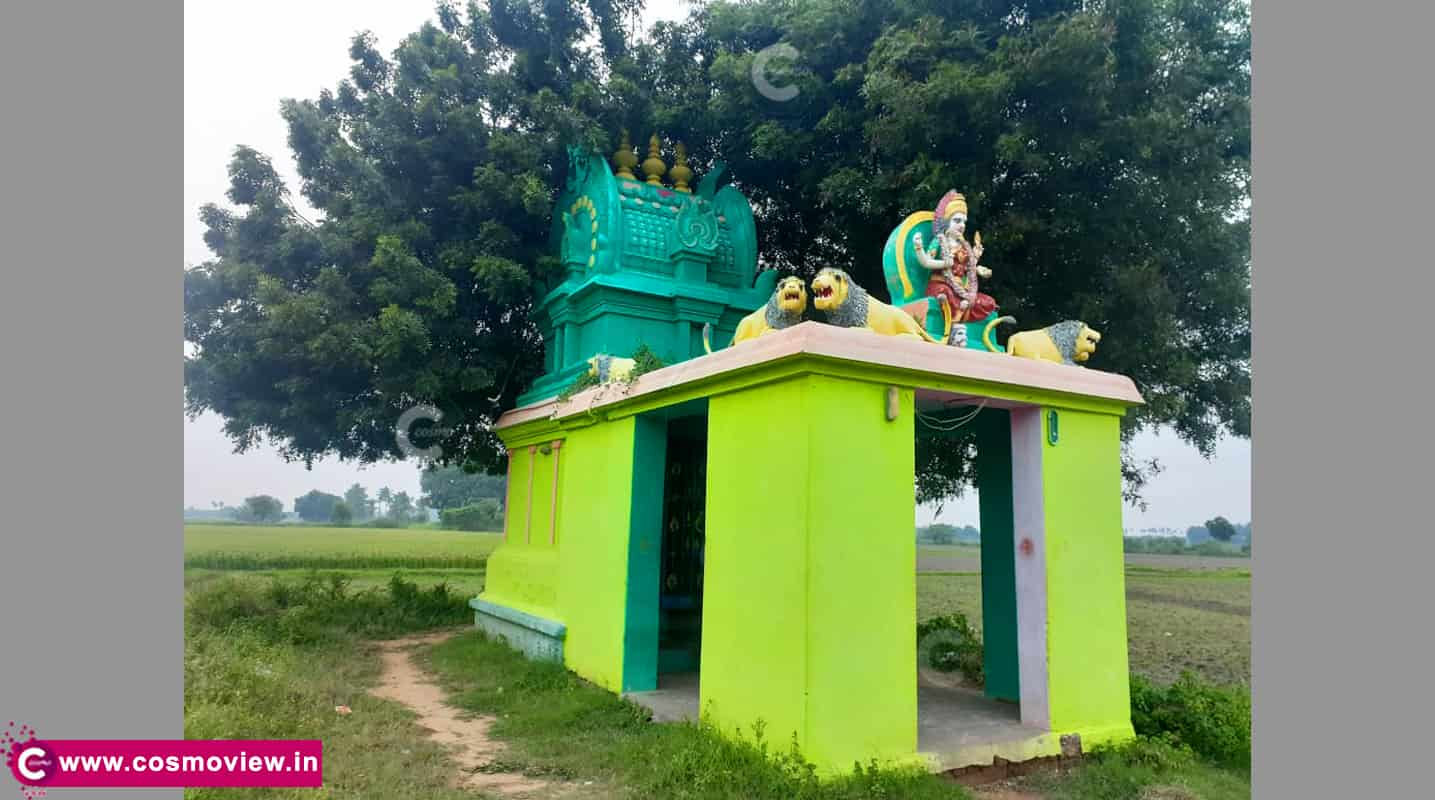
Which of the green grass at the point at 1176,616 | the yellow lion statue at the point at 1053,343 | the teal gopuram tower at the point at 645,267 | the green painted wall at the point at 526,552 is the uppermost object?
the teal gopuram tower at the point at 645,267

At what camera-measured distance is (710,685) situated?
578 cm

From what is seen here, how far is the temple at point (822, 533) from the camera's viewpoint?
5066 millimetres

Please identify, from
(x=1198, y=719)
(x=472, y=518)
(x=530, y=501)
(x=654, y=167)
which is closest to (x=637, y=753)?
(x=1198, y=719)

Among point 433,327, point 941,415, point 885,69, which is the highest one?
point 885,69

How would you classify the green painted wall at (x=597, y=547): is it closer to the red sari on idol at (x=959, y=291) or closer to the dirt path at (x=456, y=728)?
the dirt path at (x=456, y=728)

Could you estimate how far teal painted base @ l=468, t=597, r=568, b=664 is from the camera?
8156 mm

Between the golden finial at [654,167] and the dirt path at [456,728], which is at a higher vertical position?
the golden finial at [654,167]

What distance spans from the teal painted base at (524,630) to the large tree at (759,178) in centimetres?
294

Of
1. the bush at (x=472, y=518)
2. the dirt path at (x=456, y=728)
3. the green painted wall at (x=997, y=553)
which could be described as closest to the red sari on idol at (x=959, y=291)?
the green painted wall at (x=997, y=553)

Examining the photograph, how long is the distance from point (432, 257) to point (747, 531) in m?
7.37

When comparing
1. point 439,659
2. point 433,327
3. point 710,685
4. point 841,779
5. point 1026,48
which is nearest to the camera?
point 841,779

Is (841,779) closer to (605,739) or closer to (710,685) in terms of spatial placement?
(710,685)

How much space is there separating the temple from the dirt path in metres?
1.13

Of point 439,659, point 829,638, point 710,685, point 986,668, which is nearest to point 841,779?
point 829,638
